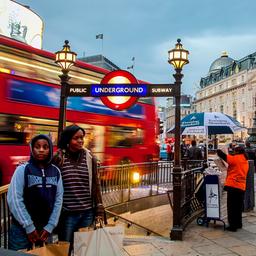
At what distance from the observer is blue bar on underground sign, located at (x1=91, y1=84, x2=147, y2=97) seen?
7.31 m

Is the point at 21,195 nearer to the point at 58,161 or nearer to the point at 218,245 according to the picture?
the point at 58,161

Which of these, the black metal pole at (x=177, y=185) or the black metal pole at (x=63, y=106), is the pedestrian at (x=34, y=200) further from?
the black metal pole at (x=63, y=106)

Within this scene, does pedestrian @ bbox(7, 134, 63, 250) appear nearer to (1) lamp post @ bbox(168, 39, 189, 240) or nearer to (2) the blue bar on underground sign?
(1) lamp post @ bbox(168, 39, 189, 240)

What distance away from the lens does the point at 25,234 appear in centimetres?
326

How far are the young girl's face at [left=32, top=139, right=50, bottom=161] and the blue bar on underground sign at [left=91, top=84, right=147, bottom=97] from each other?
413 centimetres

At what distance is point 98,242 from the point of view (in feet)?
10.3

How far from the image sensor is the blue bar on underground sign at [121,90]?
24.0 feet

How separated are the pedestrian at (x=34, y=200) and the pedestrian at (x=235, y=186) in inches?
191

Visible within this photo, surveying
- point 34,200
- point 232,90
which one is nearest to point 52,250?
point 34,200

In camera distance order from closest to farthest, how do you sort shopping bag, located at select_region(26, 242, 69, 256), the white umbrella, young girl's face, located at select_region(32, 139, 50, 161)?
1. shopping bag, located at select_region(26, 242, 69, 256)
2. young girl's face, located at select_region(32, 139, 50, 161)
3. the white umbrella

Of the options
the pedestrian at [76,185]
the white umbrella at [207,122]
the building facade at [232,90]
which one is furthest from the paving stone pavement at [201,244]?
the building facade at [232,90]

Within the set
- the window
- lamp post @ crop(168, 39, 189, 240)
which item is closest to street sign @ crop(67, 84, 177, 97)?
lamp post @ crop(168, 39, 189, 240)

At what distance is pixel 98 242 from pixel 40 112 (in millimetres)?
8437

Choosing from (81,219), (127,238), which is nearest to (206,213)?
(127,238)
